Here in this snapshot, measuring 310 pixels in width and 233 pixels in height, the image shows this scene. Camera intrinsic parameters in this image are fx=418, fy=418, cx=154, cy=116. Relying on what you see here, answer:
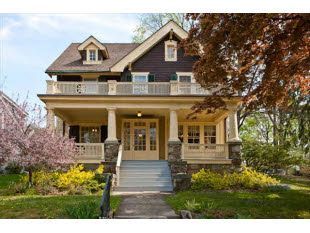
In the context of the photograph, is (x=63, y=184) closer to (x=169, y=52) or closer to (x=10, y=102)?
(x=10, y=102)

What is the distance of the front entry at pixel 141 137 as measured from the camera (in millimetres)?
14805

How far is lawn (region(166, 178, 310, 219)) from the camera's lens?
7034 millimetres

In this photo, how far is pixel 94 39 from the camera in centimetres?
1501

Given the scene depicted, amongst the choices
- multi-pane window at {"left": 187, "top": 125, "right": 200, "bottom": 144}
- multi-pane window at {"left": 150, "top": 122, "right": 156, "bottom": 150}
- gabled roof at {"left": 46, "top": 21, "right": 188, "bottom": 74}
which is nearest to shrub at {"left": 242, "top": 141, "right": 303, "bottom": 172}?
multi-pane window at {"left": 187, "top": 125, "right": 200, "bottom": 144}

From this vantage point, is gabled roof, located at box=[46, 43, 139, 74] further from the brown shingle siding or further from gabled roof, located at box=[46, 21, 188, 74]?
the brown shingle siding

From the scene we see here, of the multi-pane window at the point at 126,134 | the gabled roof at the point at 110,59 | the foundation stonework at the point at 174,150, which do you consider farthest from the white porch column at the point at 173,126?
the gabled roof at the point at 110,59

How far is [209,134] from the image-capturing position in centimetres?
1528

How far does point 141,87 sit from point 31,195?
5.25 m

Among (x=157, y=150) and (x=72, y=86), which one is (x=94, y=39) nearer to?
(x=72, y=86)

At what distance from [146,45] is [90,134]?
12.9 ft

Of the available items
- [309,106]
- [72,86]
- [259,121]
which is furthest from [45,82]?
[259,121]

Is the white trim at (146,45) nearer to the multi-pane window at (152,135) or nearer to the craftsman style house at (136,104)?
the craftsman style house at (136,104)
